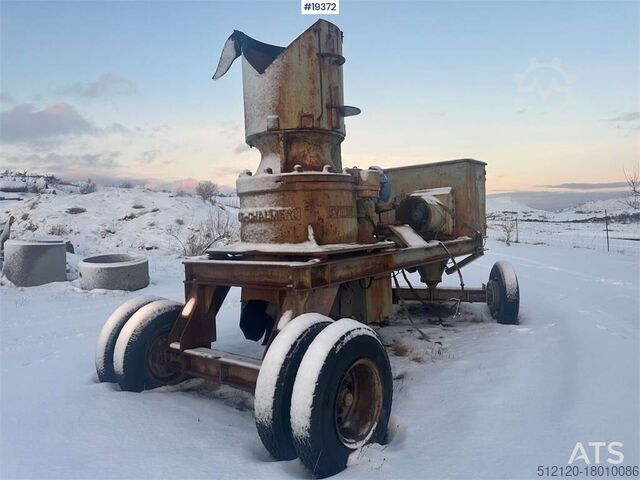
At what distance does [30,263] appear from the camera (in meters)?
10.1

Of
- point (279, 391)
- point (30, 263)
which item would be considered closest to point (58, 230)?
point (30, 263)

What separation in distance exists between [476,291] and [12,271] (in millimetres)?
9833

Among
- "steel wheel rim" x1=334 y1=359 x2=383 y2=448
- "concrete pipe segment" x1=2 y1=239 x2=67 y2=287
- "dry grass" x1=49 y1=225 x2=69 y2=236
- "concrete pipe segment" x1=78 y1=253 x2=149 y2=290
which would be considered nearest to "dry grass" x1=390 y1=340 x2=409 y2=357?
"steel wheel rim" x1=334 y1=359 x2=383 y2=448

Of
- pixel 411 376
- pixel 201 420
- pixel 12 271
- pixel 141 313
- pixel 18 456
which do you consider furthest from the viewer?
pixel 12 271

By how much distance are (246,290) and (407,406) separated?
187 centimetres

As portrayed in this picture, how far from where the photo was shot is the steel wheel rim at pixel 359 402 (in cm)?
334

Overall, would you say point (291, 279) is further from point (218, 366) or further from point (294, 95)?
point (294, 95)

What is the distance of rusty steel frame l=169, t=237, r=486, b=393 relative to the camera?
151 inches

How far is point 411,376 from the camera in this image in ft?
15.5

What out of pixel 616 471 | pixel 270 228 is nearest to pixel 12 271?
pixel 270 228

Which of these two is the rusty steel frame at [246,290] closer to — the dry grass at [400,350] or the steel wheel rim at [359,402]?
the steel wheel rim at [359,402]

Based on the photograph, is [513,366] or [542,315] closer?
[513,366]

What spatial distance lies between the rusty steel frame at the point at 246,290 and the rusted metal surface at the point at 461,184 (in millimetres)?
2727

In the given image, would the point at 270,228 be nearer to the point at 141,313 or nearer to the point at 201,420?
the point at 141,313
